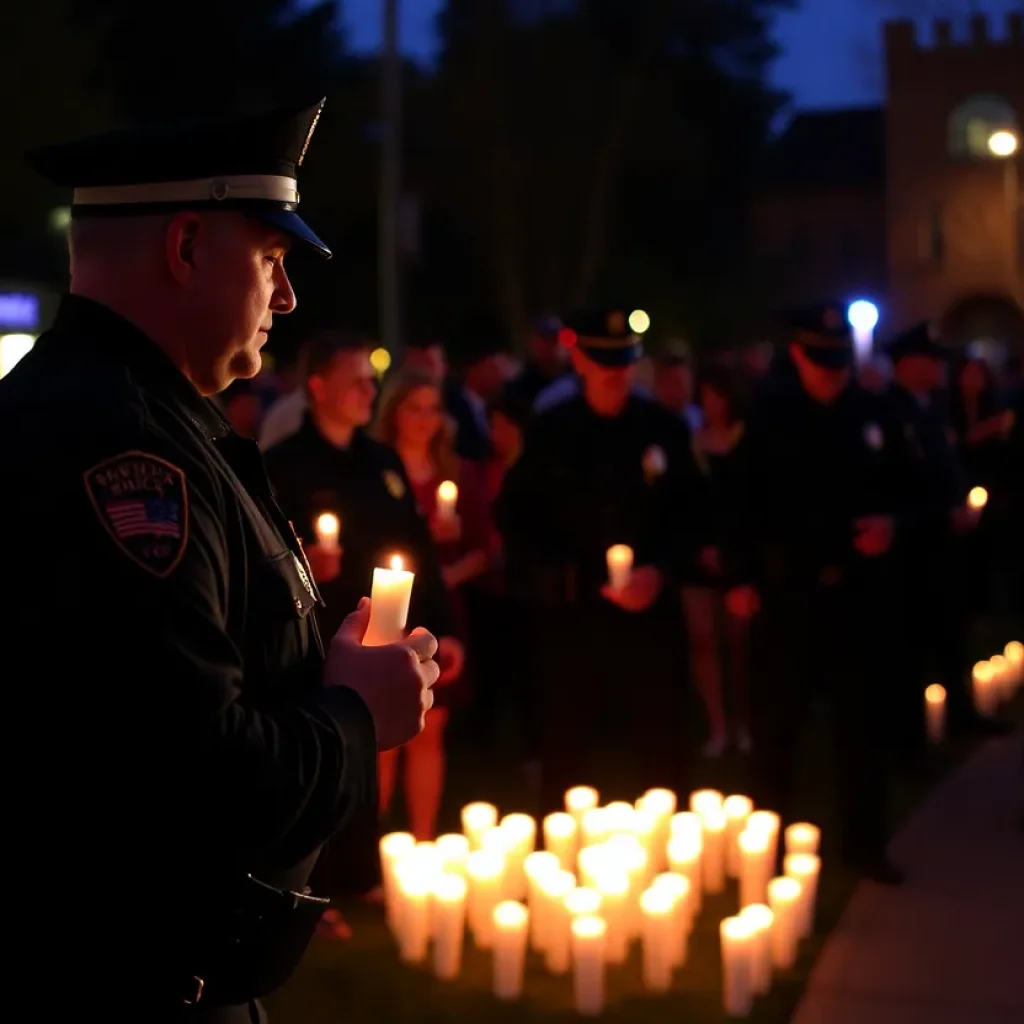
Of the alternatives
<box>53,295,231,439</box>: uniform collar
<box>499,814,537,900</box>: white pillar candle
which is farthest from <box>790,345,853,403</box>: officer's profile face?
<box>53,295,231,439</box>: uniform collar

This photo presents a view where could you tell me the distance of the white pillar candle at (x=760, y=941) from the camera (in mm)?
5203

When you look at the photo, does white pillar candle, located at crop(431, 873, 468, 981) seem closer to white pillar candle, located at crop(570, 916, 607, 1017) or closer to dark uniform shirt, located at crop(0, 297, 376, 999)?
white pillar candle, located at crop(570, 916, 607, 1017)

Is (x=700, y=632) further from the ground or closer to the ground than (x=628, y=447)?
closer to the ground

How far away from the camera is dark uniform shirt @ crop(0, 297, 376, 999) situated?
1877 mm

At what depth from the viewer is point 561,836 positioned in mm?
5957

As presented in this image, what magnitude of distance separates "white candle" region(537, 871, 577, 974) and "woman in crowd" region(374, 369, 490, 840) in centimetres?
92

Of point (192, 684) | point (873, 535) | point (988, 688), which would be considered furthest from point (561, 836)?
point (988, 688)

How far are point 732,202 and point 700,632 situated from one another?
141ft

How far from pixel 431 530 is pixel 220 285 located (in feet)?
16.5

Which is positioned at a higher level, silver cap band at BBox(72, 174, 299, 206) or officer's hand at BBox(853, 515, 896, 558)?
silver cap band at BBox(72, 174, 299, 206)

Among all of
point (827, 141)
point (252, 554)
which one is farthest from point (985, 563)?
point (827, 141)

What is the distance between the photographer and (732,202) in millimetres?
50656

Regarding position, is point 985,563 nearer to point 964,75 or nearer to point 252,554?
point 252,554

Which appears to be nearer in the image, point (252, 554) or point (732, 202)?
point (252, 554)
